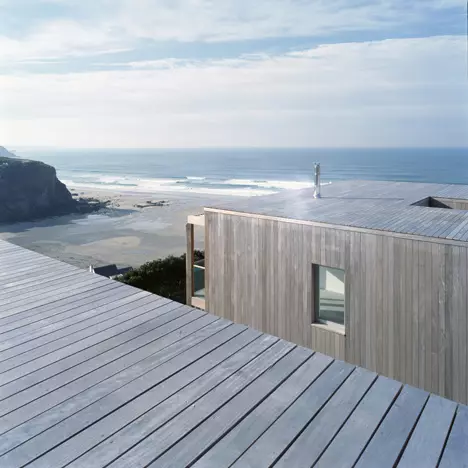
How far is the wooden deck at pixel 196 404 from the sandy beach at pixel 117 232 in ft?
60.2

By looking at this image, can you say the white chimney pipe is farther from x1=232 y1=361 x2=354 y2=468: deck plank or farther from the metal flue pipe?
x1=232 y1=361 x2=354 y2=468: deck plank

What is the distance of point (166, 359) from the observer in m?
2.35

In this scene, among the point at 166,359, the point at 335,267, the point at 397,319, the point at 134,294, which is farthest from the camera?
the point at 335,267

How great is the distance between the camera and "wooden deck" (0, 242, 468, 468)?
168 cm

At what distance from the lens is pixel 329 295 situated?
217 inches

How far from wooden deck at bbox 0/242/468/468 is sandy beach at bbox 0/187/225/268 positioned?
60.2 ft

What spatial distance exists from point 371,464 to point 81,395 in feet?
3.65

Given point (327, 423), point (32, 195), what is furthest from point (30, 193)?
point (327, 423)

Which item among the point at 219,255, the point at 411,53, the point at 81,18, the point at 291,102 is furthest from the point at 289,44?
the point at 219,255

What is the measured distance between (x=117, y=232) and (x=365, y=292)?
86.8 ft

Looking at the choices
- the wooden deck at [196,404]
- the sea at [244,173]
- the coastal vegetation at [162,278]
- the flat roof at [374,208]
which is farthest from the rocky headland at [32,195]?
the wooden deck at [196,404]

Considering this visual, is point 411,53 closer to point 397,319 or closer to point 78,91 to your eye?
point 78,91

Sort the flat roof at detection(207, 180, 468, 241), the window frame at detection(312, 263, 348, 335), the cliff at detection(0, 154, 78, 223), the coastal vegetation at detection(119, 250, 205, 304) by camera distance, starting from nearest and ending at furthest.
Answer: the flat roof at detection(207, 180, 468, 241) < the window frame at detection(312, 263, 348, 335) < the coastal vegetation at detection(119, 250, 205, 304) < the cliff at detection(0, 154, 78, 223)

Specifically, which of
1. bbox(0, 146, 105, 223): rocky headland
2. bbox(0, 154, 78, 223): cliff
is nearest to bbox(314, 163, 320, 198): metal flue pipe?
bbox(0, 146, 105, 223): rocky headland
